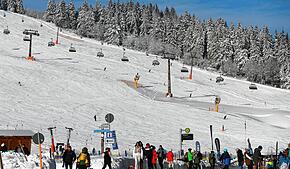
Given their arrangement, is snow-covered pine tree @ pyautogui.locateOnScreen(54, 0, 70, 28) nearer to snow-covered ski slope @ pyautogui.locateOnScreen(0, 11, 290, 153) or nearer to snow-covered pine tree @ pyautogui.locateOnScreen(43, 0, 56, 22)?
snow-covered pine tree @ pyautogui.locateOnScreen(43, 0, 56, 22)

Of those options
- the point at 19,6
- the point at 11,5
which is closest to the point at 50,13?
the point at 19,6

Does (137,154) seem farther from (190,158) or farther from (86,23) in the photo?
(86,23)

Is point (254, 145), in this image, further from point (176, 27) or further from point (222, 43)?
point (176, 27)

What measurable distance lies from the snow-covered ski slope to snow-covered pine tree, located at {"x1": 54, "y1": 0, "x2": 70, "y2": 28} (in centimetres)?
6381

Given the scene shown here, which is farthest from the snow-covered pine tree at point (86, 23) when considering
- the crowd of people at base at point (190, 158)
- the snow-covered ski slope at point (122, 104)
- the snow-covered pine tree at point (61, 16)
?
the crowd of people at base at point (190, 158)

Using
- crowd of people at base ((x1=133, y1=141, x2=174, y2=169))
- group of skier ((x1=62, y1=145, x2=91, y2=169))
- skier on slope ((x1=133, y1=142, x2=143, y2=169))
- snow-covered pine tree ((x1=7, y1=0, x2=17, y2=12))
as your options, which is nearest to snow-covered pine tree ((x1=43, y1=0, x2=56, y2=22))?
snow-covered pine tree ((x1=7, y1=0, x2=17, y2=12))

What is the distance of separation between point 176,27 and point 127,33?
14.0 m

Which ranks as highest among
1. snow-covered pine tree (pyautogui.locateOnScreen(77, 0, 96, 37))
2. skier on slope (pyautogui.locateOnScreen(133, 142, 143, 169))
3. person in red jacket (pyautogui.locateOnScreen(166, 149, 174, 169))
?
snow-covered pine tree (pyautogui.locateOnScreen(77, 0, 96, 37))

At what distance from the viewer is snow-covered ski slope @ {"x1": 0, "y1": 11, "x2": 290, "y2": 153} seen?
31.9 meters

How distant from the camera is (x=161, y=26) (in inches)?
5251

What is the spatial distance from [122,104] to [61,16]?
101018mm

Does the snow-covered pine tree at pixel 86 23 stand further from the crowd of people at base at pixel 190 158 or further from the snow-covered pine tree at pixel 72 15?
the crowd of people at base at pixel 190 158

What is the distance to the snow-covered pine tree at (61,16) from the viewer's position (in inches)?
5359

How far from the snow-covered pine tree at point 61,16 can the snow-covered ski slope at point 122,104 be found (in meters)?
63.8
